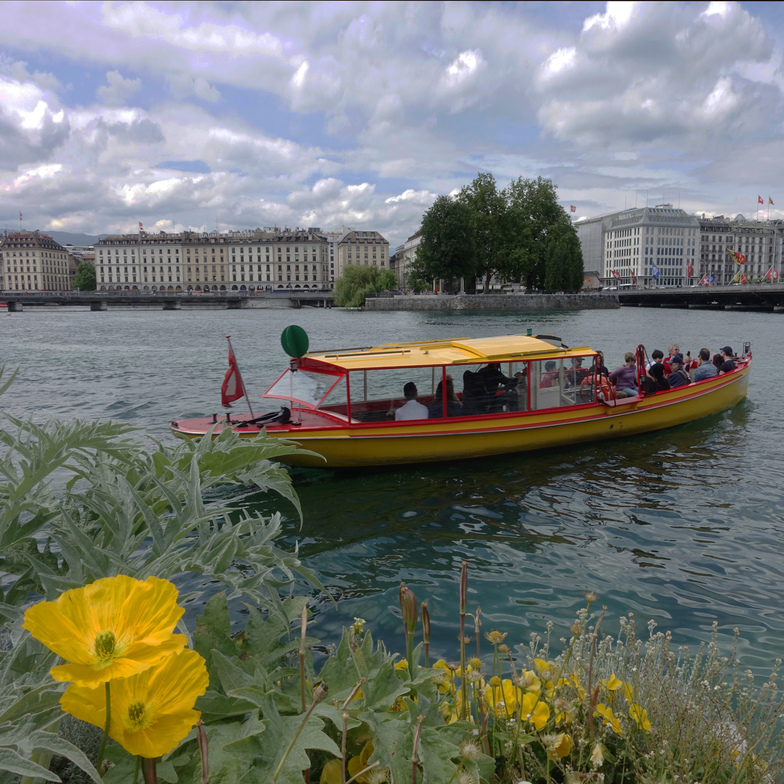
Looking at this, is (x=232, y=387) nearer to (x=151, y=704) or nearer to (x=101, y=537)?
(x=101, y=537)

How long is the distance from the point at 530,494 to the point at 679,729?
24.4 ft

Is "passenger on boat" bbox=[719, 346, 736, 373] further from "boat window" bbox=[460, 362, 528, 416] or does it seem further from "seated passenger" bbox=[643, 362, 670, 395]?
"boat window" bbox=[460, 362, 528, 416]

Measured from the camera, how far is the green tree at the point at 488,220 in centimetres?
8581

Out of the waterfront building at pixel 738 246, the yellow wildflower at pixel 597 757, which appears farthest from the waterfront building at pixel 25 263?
the yellow wildflower at pixel 597 757

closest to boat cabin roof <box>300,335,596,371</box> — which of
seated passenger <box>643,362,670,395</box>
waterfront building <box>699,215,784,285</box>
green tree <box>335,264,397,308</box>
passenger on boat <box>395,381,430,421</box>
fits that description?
passenger on boat <box>395,381,430,421</box>

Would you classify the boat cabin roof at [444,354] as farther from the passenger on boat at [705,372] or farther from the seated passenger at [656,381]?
the passenger on boat at [705,372]

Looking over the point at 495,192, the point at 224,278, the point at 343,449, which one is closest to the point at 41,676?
the point at 343,449

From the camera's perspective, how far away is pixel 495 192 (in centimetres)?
8725

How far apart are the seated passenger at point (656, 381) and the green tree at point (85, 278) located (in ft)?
629

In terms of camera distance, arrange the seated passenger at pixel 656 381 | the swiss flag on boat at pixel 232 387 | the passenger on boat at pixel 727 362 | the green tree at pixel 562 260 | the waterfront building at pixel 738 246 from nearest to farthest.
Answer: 1. the swiss flag on boat at pixel 232 387
2. the seated passenger at pixel 656 381
3. the passenger on boat at pixel 727 362
4. the green tree at pixel 562 260
5. the waterfront building at pixel 738 246

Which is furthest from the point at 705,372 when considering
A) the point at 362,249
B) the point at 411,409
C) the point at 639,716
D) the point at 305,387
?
the point at 362,249

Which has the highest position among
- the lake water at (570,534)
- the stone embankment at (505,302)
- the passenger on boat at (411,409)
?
the stone embankment at (505,302)

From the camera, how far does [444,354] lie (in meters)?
11.2

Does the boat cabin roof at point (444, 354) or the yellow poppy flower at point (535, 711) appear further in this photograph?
the boat cabin roof at point (444, 354)
